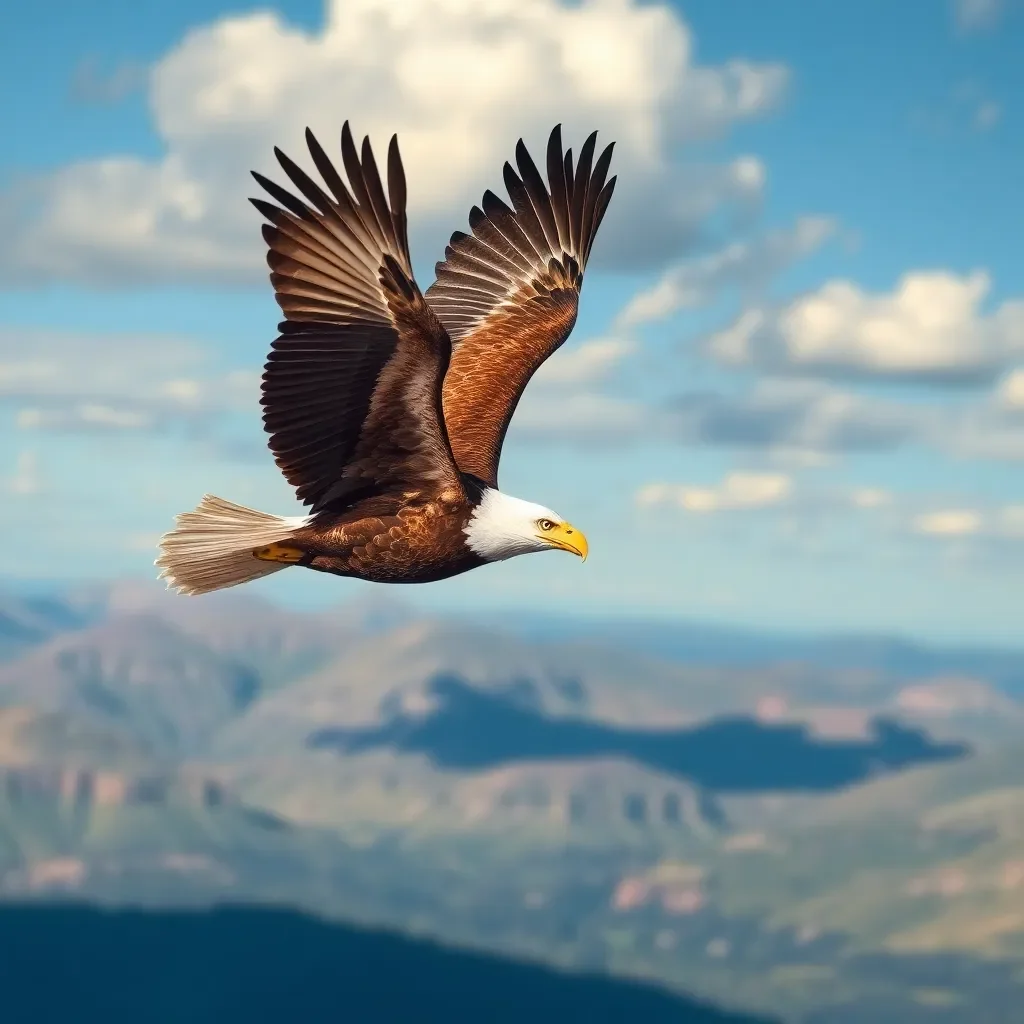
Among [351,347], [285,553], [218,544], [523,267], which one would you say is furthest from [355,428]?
[523,267]

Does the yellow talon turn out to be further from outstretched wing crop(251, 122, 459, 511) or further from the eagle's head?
the eagle's head

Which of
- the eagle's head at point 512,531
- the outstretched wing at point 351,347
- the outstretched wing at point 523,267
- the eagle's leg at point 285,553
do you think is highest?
the outstretched wing at point 523,267

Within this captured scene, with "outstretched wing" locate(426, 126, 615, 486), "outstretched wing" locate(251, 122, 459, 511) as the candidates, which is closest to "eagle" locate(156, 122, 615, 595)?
"outstretched wing" locate(251, 122, 459, 511)

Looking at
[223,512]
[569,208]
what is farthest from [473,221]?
[223,512]

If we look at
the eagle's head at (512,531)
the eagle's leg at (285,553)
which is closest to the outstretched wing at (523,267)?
the eagle's head at (512,531)

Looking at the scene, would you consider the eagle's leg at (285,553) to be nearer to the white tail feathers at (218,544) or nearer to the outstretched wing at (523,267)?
the white tail feathers at (218,544)

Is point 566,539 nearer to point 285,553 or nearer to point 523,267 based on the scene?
point 285,553

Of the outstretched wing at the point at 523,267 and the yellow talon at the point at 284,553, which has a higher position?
the outstretched wing at the point at 523,267
